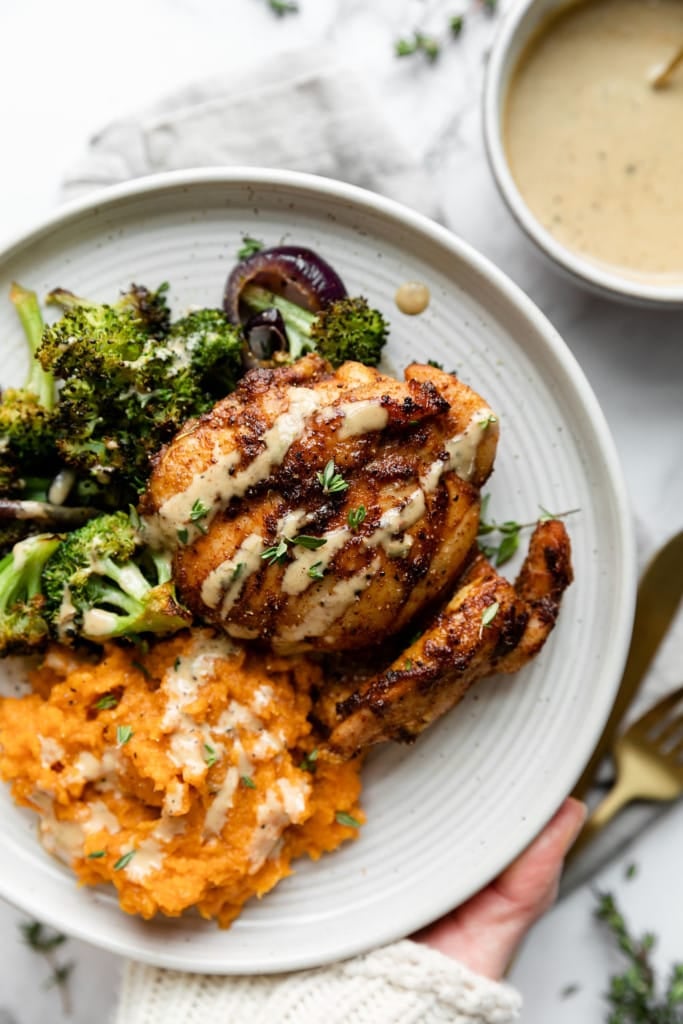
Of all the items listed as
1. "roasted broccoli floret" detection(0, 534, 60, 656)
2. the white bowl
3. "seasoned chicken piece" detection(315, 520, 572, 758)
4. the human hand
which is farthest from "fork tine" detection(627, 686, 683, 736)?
"roasted broccoli floret" detection(0, 534, 60, 656)

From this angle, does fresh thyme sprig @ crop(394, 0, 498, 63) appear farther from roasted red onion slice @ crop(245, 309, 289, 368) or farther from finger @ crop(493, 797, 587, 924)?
finger @ crop(493, 797, 587, 924)

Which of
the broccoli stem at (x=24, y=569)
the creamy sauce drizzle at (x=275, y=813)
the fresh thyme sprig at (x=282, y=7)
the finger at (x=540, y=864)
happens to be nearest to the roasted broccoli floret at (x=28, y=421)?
the broccoli stem at (x=24, y=569)

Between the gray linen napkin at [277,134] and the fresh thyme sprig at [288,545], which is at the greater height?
the gray linen napkin at [277,134]

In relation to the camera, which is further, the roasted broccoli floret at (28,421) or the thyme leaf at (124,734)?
the roasted broccoli floret at (28,421)

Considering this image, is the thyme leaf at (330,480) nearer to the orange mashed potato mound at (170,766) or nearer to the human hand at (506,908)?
the orange mashed potato mound at (170,766)

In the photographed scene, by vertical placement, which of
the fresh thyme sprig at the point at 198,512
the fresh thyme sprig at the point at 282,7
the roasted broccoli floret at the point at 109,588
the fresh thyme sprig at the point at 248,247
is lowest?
the roasted broccoli floret at the point at 109,588

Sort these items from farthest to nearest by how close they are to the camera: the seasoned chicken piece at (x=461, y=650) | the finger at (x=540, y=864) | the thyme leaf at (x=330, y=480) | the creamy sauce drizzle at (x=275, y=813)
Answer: the finger at (x=540, y=864) → the creamy sauce drizzle at (x=275, y=813) → the seasoned chicken piece at (x=461, y=650) → the thyme leaf at (x=330, y=480)

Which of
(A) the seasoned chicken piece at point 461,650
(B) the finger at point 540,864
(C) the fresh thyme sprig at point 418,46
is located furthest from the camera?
(C) the fresh thyme sprig at point 418,46
